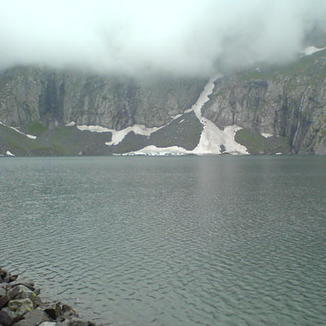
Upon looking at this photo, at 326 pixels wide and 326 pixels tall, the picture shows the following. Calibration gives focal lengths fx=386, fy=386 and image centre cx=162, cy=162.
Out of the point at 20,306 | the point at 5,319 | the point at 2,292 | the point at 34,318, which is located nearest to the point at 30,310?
the point at 20,306

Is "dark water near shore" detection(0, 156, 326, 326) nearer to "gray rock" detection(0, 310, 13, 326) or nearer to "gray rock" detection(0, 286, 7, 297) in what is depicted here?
"gray rock" detection(0, 286, 7, 297)

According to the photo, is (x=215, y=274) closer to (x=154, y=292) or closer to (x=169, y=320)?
(x=154, y=292)

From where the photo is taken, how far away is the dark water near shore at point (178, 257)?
2939 centimetres

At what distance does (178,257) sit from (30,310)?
60.4 ft

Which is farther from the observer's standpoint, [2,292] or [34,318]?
[2,292]

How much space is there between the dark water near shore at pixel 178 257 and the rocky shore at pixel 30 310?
6.15ft

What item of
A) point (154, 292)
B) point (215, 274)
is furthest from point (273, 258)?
point (154, 292)

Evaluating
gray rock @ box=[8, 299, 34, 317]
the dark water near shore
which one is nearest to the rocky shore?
gray rock @ box=[8, 299, 34, 317]

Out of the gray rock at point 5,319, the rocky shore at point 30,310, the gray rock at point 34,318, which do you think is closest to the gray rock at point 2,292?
the rocky shore at point 30,310

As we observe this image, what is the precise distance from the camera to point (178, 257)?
42.0m

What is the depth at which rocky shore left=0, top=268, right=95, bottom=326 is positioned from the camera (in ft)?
83.8

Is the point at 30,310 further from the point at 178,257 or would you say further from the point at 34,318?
the point at 178,257

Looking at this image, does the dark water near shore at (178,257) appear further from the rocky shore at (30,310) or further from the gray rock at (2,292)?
the gray rock at (2,292)

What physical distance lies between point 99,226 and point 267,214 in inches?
1103
